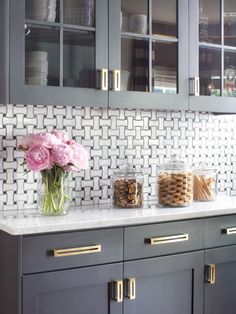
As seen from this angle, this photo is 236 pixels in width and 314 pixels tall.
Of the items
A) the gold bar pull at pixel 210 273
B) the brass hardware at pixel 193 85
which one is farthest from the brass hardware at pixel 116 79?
the gold bar pull at pixel 210 273

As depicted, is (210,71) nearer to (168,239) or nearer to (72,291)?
(168,239)

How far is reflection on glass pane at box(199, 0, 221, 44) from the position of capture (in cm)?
288

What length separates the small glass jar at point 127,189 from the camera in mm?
2680

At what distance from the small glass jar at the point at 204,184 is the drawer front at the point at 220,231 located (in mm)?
298

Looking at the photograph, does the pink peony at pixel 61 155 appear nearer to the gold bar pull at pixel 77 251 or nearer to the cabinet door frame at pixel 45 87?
the cabinet door frame at pixel 45 87

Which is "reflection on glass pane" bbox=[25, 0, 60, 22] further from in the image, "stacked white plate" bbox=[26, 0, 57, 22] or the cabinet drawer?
the cabinet drawer

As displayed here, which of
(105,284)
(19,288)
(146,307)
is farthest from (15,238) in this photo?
(146,307)

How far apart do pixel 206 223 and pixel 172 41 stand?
95 centimetres

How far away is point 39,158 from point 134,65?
707 millimetres

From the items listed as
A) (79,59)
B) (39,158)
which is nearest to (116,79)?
(79,59)

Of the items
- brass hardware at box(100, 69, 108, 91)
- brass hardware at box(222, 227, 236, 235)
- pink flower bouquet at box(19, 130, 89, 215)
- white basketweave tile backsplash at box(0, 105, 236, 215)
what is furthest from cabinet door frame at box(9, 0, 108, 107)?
brass hardware at box(222, 227, 236, 235)

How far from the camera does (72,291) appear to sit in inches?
86.0

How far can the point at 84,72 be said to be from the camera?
2.48 metres

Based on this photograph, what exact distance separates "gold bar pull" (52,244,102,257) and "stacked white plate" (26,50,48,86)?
0.74m
